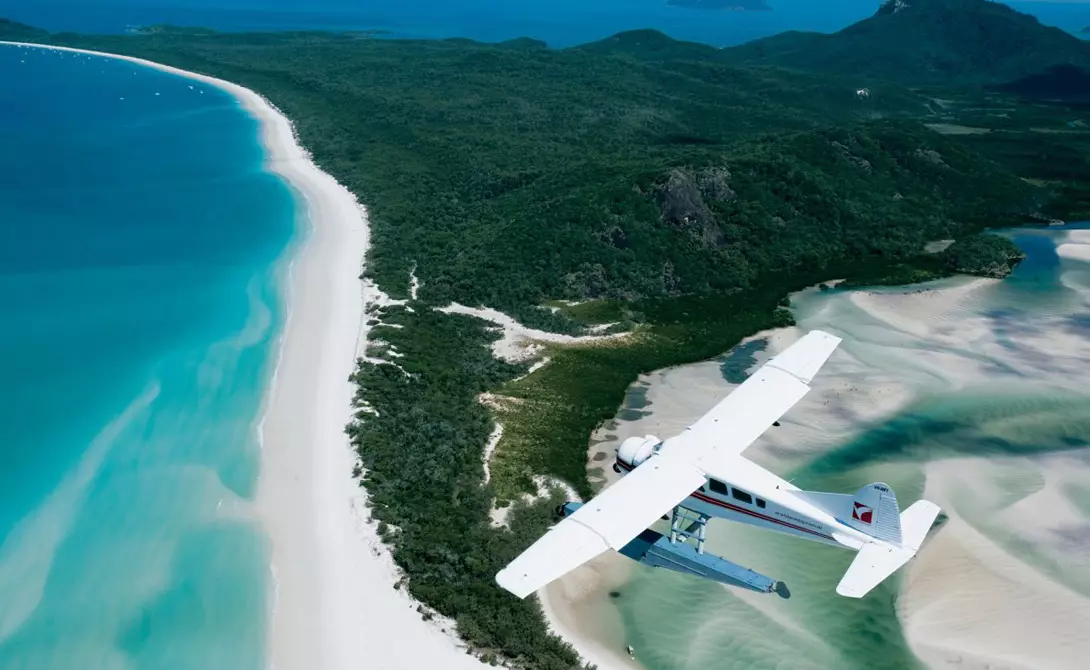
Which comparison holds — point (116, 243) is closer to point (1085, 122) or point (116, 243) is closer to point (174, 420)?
point (174, 420)

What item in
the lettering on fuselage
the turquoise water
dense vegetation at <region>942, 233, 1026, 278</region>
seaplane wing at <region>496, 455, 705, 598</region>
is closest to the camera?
seaplane wing at <region>496, 455, 705, 598</region>

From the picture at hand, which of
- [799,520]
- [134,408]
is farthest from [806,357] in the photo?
[134,408]

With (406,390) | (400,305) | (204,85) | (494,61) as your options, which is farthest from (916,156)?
(204,85)

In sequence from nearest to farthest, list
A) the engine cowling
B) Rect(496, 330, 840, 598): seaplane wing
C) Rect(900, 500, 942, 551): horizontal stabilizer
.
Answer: Rect(496, 330, 840, 598): seaplane wing, Rect(900, 500, 942, 551): horizontal stabilizer, the engine cowling

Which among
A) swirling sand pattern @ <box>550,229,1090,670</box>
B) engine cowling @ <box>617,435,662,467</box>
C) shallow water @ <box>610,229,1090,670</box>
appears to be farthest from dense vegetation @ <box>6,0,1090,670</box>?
engine cowling @ <box>617,435,662,467</box>

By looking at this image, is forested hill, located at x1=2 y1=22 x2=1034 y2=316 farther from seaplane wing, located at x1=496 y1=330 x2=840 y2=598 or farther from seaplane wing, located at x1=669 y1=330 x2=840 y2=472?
seaplane wing, located at x1=496 y1=330 x2=840 y2=598

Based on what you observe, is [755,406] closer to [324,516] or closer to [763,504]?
[763,504]
